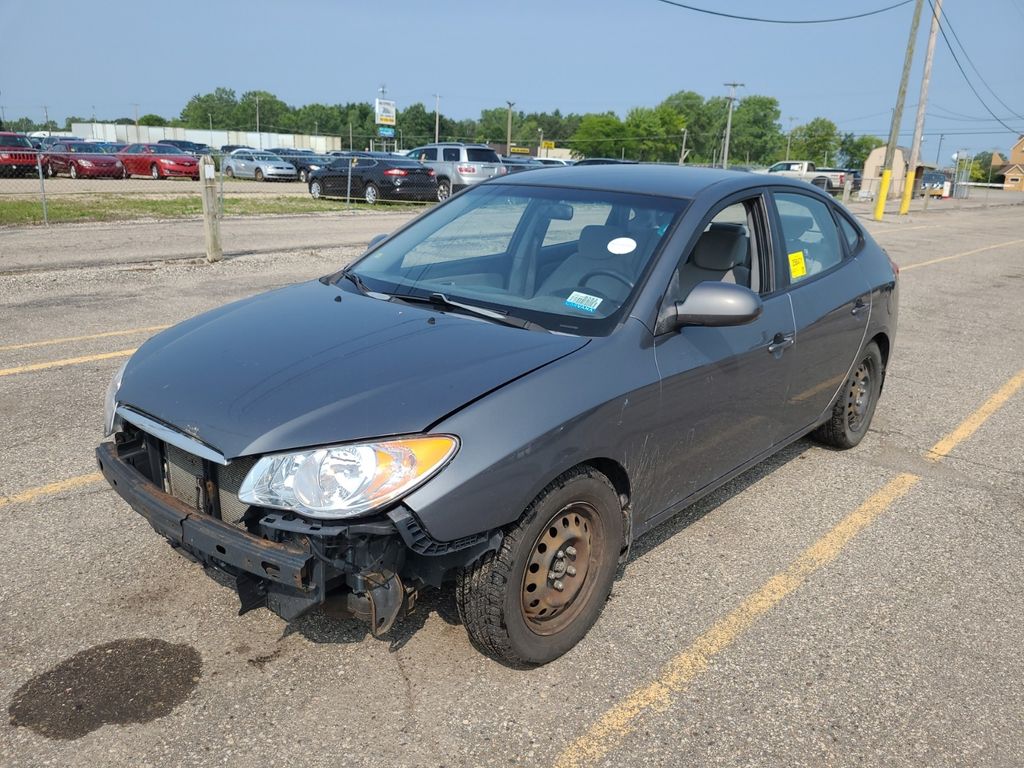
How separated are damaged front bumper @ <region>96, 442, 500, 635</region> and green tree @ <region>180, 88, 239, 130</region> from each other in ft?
421

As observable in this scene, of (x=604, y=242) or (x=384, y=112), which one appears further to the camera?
(x=384, y=112)

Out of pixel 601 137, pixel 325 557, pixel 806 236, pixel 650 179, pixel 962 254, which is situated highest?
pixel 601 137

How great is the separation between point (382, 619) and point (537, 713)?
635mm

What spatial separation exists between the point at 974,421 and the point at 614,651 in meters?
4.23

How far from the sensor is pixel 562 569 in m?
2.85

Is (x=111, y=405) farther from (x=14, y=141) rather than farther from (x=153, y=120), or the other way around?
(x=153, y=120)

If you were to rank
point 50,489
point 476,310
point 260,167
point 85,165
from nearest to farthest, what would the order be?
A: point 476,310, point 50,489, point 85,165, point 260,167

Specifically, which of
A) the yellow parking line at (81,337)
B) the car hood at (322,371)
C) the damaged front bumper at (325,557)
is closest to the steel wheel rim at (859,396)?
the car hood at (322,371)

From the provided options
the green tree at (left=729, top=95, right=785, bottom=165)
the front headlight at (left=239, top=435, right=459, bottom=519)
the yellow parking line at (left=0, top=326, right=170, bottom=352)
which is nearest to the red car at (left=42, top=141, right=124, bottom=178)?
the yellow parking line at (left=0, top=326, right=170, bottom=352)

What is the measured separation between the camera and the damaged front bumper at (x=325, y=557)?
2.32 m

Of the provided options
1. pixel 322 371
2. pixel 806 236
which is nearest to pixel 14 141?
pixel 806 236

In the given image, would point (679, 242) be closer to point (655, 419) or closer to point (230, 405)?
point (655, 419)

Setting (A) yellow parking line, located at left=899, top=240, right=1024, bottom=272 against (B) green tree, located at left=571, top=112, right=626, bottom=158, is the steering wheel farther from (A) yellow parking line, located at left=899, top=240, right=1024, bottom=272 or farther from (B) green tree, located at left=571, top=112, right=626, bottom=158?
(B) green tree, located at left=571, top=112, right=626, bottom=158

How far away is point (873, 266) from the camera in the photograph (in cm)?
491
